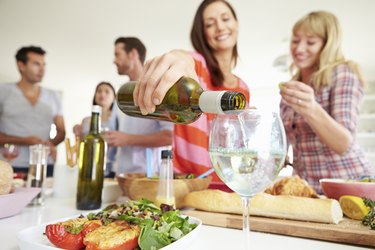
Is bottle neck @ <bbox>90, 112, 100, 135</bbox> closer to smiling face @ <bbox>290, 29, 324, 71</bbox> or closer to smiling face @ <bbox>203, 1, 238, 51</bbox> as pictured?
smiling face @ <bbox>203, 1, 238, 51</bbox>

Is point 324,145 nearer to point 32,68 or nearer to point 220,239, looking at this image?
point 220,239

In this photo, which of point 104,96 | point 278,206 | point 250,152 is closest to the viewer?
point 250,152

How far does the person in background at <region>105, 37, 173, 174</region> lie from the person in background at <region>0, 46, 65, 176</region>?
0.90 meters

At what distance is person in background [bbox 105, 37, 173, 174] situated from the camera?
1970mm

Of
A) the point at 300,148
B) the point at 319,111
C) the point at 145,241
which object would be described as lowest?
the point at 145,241

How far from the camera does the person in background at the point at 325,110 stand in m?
1.30

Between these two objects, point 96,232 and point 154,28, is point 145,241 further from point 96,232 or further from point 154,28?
point 154,28

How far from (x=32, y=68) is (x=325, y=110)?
10.00ft

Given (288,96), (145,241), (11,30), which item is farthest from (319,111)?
(11,30)

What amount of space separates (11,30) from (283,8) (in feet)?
12.3

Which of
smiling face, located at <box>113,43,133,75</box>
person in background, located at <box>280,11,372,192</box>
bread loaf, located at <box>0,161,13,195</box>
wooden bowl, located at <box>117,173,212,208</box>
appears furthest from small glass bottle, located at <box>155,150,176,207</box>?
smiling face, located at <box>113,43,133,75</box>

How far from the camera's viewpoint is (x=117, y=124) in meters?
2.59

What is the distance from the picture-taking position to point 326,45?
146cm

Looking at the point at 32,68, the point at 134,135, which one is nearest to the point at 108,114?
the point at 134,135
